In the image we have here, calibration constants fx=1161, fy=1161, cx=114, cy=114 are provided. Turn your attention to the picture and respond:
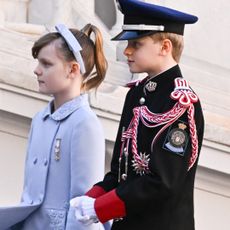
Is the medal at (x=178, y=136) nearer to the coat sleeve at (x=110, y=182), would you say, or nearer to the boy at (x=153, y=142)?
the boy at (x=153, y=142)

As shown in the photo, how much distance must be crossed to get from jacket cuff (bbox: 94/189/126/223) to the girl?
374 millimetres

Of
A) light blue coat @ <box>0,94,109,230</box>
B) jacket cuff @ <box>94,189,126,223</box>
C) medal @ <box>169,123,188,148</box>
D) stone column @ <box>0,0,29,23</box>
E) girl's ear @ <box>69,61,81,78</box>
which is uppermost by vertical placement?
medal @ <box>169,123,188,148</box>

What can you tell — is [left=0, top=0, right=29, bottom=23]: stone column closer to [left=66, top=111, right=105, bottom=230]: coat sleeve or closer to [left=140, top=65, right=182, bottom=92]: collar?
[left=66, top=111, right=105, bottom=230]: coat sleeve

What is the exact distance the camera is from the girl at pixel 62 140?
380 centimetres

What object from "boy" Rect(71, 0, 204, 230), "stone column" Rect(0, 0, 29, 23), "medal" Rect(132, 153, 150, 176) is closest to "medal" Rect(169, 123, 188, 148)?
"boy" Rect(71, 0, 204, 230)

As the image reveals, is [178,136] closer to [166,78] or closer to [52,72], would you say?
[166,78]

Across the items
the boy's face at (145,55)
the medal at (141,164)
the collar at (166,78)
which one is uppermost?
the boy's face at (145,55)

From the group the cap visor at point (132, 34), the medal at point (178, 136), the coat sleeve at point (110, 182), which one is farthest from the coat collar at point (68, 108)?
the medal at point (178, 136)

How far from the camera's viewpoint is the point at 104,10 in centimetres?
661

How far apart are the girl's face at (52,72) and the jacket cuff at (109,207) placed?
664 mm

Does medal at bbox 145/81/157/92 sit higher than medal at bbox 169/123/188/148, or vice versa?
medal at bbox 145/81/157/92

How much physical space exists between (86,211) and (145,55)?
1.66 feet

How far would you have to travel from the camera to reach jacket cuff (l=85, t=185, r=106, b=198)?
3514 millimetres

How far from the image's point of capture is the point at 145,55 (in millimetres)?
3486
